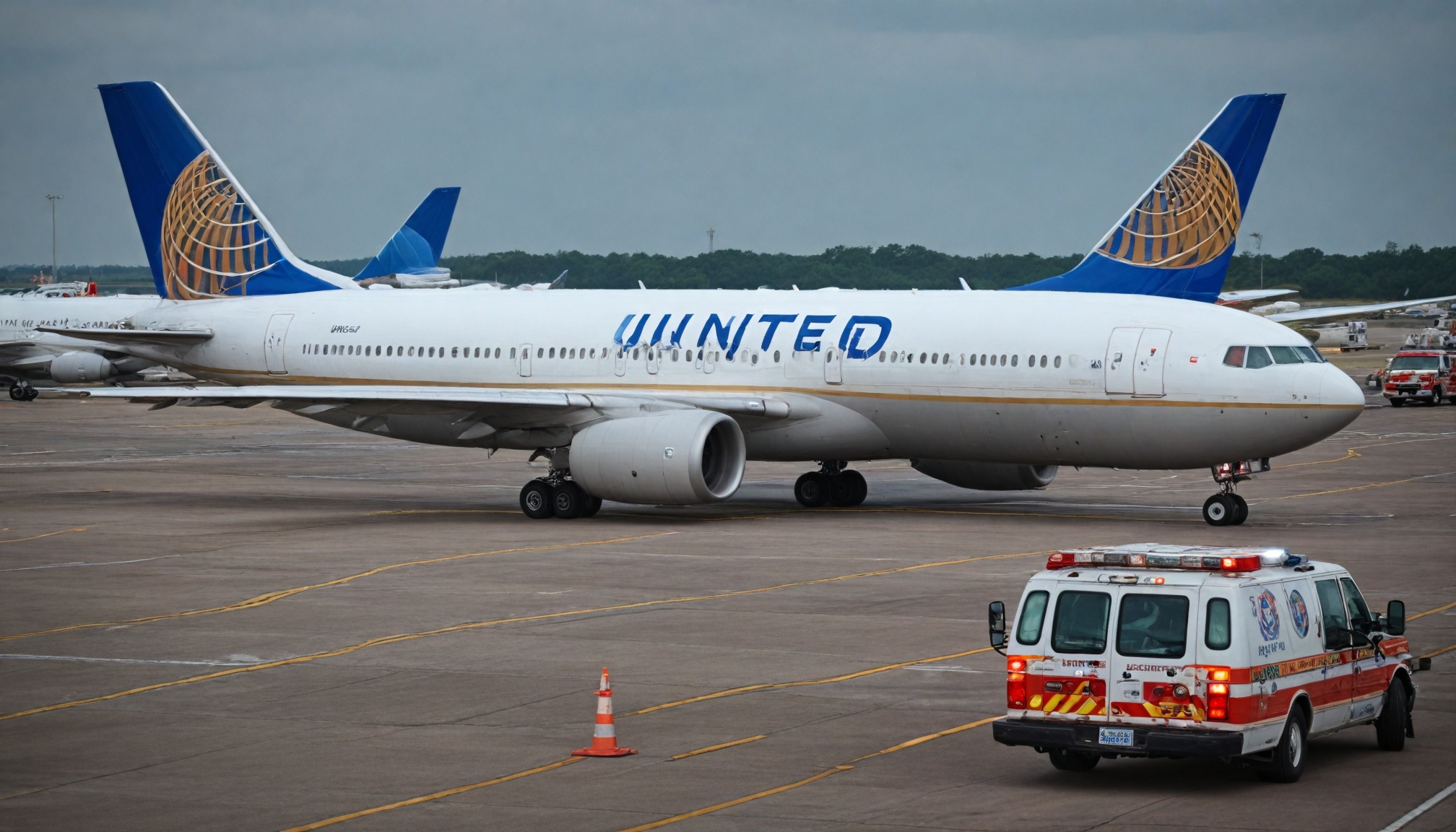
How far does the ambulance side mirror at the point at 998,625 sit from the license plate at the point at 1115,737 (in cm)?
115

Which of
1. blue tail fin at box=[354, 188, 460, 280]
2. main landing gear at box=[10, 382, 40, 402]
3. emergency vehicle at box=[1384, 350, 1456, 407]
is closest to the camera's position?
emergency vehicle at box=[1384, 350, 1456, 407]

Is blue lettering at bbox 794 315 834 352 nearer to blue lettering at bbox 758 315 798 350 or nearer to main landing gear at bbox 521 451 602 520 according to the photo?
blue lettering at bbox 758 315 798 350

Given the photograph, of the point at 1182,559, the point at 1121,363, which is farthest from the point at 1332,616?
the point at 1121,363

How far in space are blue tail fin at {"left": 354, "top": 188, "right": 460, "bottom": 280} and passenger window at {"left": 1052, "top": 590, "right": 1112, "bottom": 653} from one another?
295 ft

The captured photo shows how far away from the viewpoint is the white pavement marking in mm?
12883

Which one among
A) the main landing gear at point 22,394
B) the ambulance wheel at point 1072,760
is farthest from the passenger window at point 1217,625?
the main landing gear at point 22,394

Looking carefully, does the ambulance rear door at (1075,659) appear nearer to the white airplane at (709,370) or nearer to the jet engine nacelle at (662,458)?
the white airplane at (709,370)

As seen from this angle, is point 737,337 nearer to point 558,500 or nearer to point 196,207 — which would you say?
point 558,500

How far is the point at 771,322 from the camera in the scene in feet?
117

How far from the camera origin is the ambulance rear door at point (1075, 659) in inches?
554

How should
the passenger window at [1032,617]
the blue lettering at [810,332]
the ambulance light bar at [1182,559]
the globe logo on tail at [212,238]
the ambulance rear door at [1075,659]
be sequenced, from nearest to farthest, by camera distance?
the ambulance rear door at [1075,659] < the ambulance light bar at [1182,559] < the passenger window at [1032,617] < the blue lettering at [810,332] < the globe logo on tail at [212,238]

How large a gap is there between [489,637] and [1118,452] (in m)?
14.5

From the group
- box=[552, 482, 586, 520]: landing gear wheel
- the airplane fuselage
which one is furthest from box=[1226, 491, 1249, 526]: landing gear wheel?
box=[552, 482, 586, 520]: landing gear wheel

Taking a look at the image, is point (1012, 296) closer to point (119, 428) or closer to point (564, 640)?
point (564, 640)
